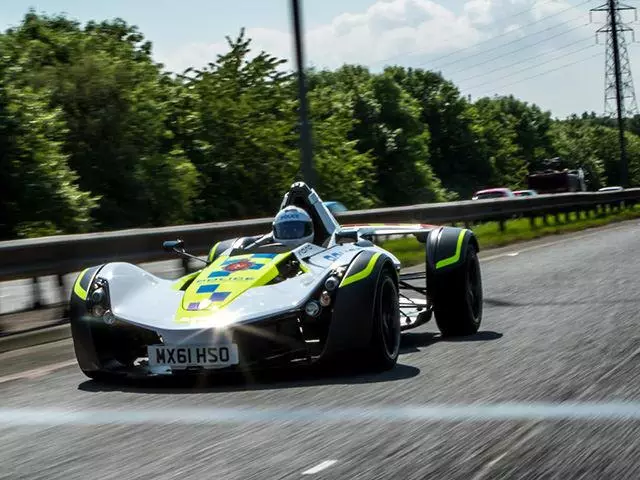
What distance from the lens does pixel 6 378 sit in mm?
8594

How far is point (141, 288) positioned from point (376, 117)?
262ft

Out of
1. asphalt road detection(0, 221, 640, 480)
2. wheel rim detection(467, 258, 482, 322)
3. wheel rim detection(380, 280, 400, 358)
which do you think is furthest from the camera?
wheel rim detection(467, 258, 482, 322)

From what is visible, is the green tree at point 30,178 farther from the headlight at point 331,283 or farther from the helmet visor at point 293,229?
the headlight at point 331,283

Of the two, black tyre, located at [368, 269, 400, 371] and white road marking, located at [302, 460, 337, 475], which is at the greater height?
black tyre, located at [368, 269, 400, 371]

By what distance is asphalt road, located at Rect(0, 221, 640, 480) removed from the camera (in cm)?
527

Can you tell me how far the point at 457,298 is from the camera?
9.66 meters

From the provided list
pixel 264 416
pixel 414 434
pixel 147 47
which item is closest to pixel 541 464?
pixel 414 434

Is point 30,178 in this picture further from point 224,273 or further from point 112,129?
point 224,273

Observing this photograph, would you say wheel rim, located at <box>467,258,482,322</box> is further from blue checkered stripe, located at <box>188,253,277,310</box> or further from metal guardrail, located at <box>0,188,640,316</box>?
metal guardrail, located at <box>0,188,640,316</box>

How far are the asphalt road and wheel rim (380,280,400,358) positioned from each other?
0.18 metres

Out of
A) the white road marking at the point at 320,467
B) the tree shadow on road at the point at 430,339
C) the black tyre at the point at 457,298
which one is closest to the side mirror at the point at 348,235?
the black tyre at the point at 457,298

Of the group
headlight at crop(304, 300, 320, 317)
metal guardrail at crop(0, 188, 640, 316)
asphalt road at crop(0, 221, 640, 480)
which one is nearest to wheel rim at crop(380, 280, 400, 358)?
asphalt road at crop(0, 221, 640, 480)

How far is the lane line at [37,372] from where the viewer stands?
28.2 ft

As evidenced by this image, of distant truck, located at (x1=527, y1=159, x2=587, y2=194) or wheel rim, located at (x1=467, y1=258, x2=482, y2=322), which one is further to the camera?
distant truck, located at (x1=527, y1=159, x2=587, y2=194)
